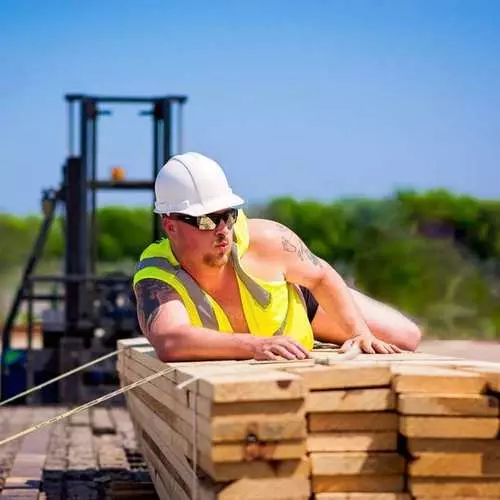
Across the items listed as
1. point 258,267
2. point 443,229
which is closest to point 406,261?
point 443,229

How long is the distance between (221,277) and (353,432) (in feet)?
5.39

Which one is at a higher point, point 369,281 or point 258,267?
point 258,267

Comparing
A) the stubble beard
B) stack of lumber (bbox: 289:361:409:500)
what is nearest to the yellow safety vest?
the stubble beard

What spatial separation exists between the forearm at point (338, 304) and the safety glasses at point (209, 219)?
0.74 meters

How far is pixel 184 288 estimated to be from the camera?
19.4 feet

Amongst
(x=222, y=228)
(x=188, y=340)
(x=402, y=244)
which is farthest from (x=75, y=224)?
(x=402, y=244)

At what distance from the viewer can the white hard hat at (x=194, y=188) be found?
5.84 meters

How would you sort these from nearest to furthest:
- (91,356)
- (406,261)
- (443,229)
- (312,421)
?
(312,421)
(91,356)
(406,261)
(443,229)

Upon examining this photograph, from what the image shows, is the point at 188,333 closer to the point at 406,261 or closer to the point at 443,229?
the point at 406,261

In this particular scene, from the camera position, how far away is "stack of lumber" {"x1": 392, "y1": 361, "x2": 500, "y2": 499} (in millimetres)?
4465

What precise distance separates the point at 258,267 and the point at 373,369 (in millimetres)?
1741

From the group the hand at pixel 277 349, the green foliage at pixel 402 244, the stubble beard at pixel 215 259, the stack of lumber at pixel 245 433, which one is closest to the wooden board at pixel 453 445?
the stack of lumber at pixel 245 433

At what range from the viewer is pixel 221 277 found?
6012mm

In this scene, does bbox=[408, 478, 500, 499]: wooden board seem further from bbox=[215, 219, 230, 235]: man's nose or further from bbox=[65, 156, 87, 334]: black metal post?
bbox=[65, 156, 87, 334]: black metal post
